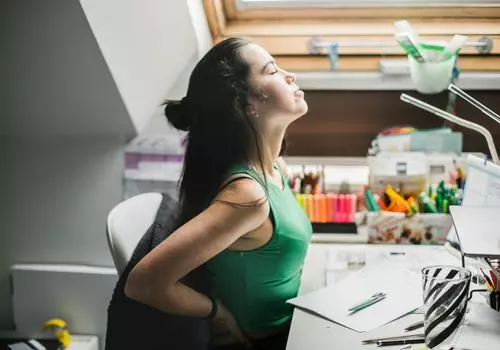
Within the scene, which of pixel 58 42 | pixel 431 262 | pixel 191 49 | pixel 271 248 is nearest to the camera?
pixel 271 248

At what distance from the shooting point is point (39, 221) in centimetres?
234

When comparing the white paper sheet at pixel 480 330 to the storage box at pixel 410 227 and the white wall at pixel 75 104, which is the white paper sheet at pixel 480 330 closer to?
the storage box at pixel 410 227

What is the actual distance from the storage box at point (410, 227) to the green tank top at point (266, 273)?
312mm

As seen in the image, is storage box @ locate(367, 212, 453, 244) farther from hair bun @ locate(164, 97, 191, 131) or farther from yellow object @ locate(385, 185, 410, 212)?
hair bun @ locate(164, 97, 191, 131)

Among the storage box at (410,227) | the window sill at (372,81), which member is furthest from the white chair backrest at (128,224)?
the window sill at (372,81)

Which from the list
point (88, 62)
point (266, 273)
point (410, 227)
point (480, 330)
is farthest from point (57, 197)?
point (480, 330)

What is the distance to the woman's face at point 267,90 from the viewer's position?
5.30ft

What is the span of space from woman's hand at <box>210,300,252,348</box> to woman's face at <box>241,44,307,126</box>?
44 centimetres

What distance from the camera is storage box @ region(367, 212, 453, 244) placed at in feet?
6.09

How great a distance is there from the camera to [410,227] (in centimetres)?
187

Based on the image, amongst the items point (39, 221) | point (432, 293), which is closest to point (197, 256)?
point (432, 293)

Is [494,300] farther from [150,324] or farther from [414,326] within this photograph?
[150,324]

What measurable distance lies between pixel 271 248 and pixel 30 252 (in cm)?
112

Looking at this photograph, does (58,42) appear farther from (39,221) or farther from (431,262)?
(431,262)
